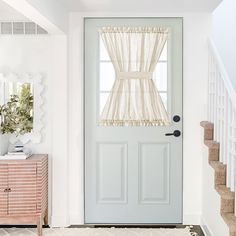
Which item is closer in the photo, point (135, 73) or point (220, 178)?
point (220, 178)

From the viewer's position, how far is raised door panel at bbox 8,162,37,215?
165 inches

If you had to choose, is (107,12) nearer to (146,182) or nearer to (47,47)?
(47,47)

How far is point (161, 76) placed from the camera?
4.64 meters

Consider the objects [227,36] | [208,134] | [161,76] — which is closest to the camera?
[208,134]

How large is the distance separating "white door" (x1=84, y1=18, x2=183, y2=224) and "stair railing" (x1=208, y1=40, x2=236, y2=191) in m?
0.40

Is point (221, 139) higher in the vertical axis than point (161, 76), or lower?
lower

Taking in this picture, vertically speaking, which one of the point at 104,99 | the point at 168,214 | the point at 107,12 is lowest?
the point at 168,214

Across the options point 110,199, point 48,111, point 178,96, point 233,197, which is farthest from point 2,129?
point 233,197

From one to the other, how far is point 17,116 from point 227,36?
2524 millimetres

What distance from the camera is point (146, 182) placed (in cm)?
468

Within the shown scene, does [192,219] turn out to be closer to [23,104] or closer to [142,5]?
[23,104]

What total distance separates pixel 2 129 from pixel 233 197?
7.77 feet

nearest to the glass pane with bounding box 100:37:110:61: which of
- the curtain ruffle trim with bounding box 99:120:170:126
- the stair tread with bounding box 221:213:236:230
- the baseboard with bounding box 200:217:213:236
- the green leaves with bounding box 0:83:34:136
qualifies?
the curtain ruffle trim with bounding box 99:120:170:126

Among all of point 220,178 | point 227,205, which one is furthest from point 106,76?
point 227,205
